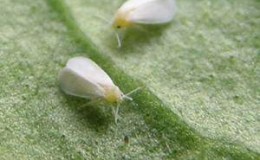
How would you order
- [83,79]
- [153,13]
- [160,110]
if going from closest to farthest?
[160,110], [83,79], [153,13]

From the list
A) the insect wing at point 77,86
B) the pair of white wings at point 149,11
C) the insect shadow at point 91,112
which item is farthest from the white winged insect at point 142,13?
the insect shadow at point 91,112

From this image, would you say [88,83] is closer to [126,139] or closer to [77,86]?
[77,86]

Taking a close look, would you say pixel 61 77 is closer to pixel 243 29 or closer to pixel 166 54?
pixel 166 54

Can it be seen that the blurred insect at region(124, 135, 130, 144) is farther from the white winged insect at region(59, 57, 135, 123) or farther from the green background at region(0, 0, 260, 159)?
the white winged insect at region(59, 57, 135, 123)

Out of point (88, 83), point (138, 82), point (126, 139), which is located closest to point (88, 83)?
point (88, 83)

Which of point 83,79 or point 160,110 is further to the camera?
point 83,79

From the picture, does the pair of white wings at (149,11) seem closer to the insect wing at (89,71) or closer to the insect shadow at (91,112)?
the insect wing at (89,71)

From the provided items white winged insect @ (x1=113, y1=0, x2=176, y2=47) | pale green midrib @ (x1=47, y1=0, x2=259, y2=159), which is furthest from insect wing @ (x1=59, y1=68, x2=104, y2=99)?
white winged insect @ (x1=113, y1=0, x2=176, y2=47)
